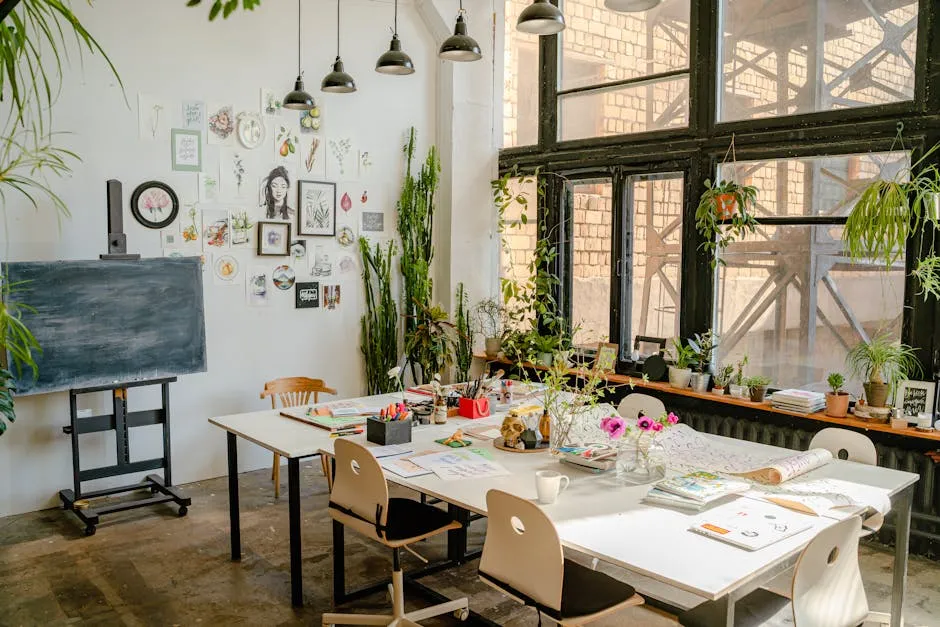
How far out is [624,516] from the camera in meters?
2.71

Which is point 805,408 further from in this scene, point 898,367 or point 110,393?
point 110,393

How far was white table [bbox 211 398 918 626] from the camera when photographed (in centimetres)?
226

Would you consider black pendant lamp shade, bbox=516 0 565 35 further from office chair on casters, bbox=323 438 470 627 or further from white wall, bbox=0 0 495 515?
white wall, bbox=0 0 495 515

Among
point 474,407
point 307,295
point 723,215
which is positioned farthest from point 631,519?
point 307,295

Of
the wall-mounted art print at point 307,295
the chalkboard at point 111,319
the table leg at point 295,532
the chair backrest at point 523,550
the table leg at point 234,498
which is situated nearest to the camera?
the chair backrest at point 523,550

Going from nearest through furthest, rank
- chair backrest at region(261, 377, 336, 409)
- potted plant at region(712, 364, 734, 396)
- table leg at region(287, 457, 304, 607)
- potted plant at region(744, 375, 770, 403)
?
1. table leg at region(287, 457, 304, 607)
2. potted plant at region(744, 375, 770, 403)
3. potted plant at region(712, 364, 734, 396)
4. chair backrest at region(261, 377, 336, 409)

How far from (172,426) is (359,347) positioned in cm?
158

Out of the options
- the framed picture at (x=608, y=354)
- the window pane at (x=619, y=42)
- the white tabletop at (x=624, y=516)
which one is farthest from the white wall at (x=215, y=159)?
the white tabletop at (x=624, y=516)

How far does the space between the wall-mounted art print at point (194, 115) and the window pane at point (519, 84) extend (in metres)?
2.63

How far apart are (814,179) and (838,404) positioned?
1402mm

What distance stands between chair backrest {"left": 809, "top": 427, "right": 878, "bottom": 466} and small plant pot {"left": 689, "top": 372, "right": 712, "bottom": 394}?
159cm

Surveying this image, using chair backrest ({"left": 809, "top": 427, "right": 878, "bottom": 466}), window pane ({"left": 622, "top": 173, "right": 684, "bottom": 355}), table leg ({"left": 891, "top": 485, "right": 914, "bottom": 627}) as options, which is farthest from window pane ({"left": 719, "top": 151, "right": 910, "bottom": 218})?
table leg ({"left": 891, "top": 485, "right": 914, "bottom": 627})

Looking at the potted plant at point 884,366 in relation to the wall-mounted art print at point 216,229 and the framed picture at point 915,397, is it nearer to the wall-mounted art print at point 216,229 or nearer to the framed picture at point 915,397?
the framed picture at point 915,397

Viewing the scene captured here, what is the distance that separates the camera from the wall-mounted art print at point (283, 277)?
586cm
